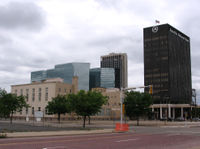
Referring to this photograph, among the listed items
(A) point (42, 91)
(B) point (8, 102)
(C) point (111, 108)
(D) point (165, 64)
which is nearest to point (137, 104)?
(B) point (8, 102)

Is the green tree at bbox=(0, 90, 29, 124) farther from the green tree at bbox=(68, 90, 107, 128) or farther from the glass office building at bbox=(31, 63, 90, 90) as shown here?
the glass office building at bbox=(31, 63, 90, 90)

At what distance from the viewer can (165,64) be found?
158625 millimetres

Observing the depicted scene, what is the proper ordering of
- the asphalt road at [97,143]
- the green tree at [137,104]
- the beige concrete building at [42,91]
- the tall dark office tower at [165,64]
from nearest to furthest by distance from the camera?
the asphalt road at [97,143] → the green tree at [137,104] → the beige concrete building at [42,91] → the tall dark office tower at [165,64]

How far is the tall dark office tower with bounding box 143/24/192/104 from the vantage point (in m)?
157

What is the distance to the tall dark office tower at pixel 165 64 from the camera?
157400mm

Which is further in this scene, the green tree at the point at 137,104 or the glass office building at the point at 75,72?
the glass office building at the point at 75,72

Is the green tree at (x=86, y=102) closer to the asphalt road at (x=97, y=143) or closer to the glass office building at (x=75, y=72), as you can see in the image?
the asphalt road at (x=97, y=143)

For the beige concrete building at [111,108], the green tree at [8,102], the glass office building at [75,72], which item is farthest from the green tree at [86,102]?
the glass office building at [75,72]

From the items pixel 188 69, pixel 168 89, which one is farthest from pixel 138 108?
pixel 188 69

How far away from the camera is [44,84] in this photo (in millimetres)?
95688

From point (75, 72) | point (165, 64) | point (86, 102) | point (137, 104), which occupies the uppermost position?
point (165, 64)

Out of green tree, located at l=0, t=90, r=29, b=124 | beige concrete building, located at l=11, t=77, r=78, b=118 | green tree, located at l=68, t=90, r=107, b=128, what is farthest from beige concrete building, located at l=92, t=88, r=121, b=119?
green tree, located at l=68, t=90, r=107, b=128

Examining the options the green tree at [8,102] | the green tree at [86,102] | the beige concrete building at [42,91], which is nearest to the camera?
the green tree at [86,102]

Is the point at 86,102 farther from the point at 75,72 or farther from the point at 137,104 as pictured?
the point at 75,72
